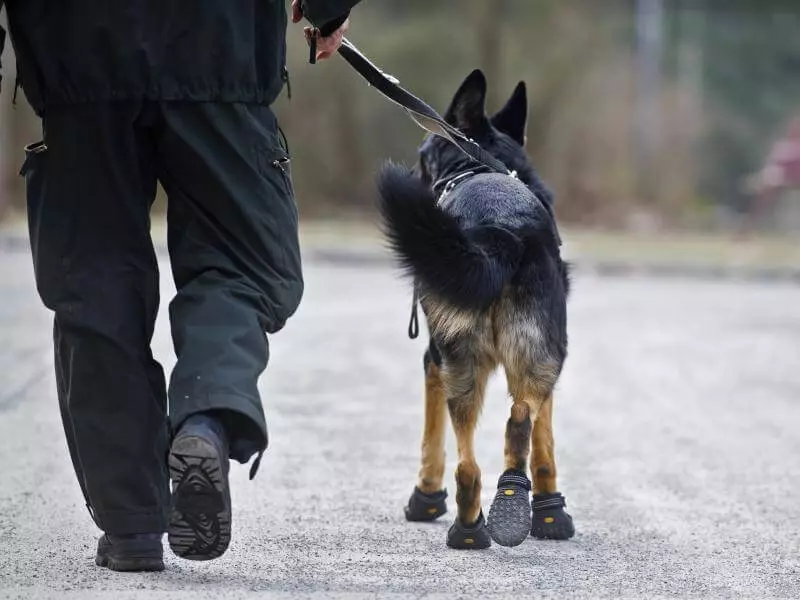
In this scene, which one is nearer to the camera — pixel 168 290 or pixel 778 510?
pixel 778 510

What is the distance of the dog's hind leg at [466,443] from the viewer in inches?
167

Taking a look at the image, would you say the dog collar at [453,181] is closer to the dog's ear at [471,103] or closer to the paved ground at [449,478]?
the dog's ear at [471,103]

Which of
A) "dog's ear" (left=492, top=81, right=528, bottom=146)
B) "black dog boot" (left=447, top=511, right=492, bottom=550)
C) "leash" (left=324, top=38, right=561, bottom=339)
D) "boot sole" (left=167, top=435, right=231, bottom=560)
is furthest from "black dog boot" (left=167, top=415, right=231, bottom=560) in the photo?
"dog's ear" (left=492, top=81, right=528, bottom=146)

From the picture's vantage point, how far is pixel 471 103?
4969mm

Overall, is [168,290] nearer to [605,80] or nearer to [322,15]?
[322,15]

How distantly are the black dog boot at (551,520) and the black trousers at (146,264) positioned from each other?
118 centimetres

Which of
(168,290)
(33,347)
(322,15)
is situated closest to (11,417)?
(33,347)

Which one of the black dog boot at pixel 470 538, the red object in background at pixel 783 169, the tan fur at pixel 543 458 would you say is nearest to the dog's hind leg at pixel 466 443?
the black dog boot at pixel 470 538

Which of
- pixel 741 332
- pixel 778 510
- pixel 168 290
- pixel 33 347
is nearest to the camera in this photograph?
pixel 778 510

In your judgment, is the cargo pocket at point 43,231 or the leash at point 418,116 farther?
the leash at point 418,116

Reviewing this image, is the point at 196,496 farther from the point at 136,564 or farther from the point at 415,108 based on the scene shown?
the point at 415,108

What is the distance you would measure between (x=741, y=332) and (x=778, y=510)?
18.9ft

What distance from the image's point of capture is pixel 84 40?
3.45 meters

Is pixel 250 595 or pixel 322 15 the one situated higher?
pixel 322 15
